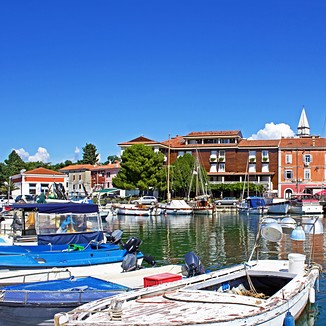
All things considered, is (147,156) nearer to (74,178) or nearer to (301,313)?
(74,178)

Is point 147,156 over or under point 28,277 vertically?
over

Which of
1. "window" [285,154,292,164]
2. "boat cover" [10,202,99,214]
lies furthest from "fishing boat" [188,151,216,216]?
"boat cover" [10,202,99,214]

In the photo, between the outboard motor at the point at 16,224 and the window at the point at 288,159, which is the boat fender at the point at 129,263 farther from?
the window at the point at 288,159

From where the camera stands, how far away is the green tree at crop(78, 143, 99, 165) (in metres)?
134

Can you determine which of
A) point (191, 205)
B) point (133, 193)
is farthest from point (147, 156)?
point (191, 205)

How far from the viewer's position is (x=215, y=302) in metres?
10.3

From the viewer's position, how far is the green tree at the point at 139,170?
255 feet

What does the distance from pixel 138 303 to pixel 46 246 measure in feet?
26.3

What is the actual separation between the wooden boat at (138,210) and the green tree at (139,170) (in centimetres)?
1318

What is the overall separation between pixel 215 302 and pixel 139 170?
6757 centimetres

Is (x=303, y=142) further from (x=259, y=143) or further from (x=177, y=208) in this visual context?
(x=177, y=208)

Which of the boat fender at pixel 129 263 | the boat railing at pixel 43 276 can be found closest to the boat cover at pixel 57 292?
the boat railing at pixel 43 276

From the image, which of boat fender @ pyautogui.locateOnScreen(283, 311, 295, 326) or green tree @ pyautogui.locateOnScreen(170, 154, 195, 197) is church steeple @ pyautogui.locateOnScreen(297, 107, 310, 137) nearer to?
green tree @ pyautogui.locateOnScreen(170, 154, 195, 197)

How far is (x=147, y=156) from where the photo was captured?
79.2 metres
